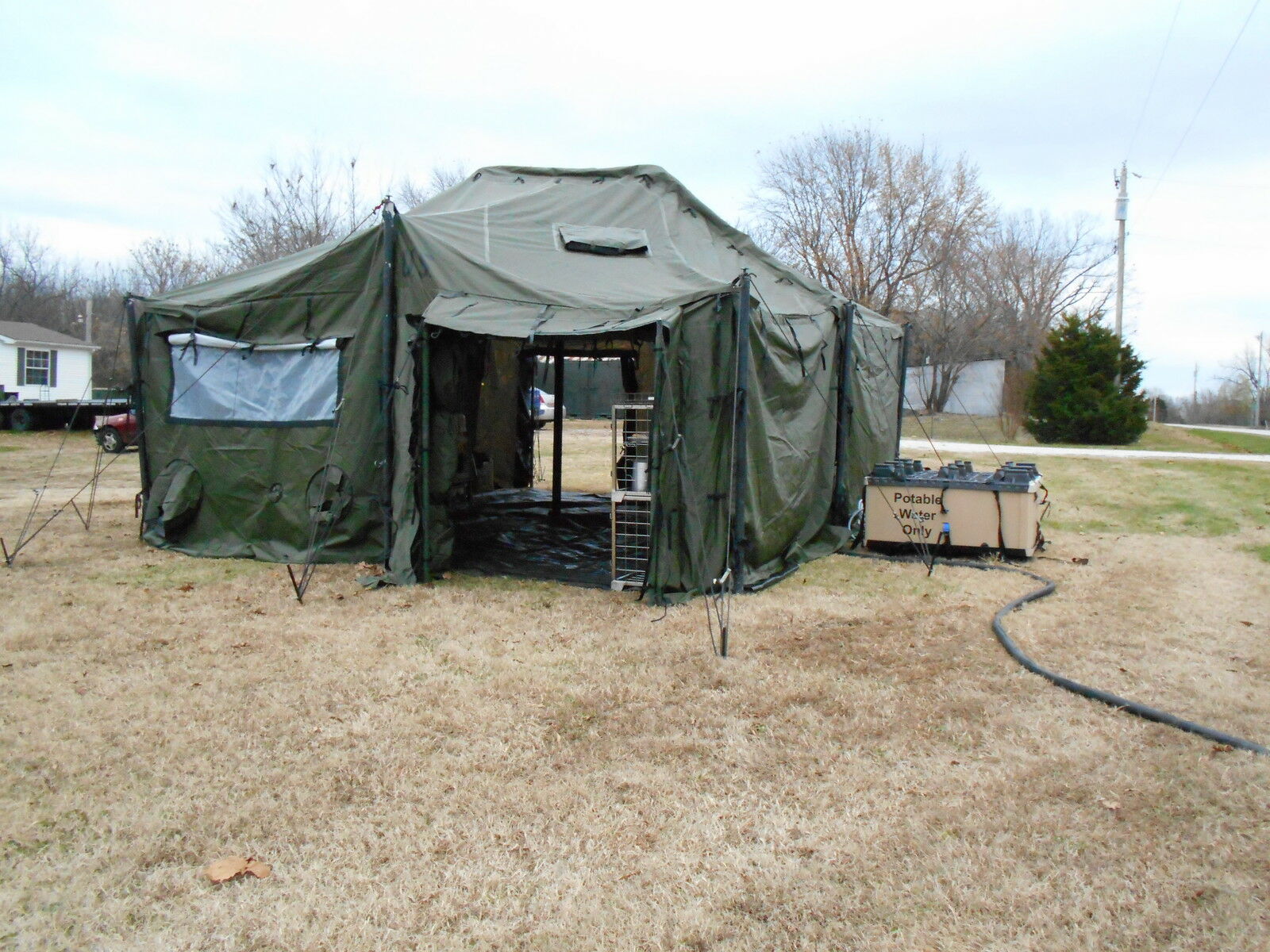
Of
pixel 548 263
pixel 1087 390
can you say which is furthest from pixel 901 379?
pixel 1087 390

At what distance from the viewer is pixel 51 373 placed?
26.9 m

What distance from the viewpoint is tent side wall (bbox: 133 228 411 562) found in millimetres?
6098

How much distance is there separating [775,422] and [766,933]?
4.19 metres

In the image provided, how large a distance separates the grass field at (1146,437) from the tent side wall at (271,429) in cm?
1135

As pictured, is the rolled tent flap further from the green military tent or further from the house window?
the house window

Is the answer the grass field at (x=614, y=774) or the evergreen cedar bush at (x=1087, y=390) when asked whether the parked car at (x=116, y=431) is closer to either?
the grass field at (x=614, y=774)

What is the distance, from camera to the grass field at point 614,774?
2.36 metres

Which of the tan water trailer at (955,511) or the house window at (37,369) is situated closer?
the tan water trailer at (955,511)

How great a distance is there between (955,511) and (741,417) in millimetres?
2481

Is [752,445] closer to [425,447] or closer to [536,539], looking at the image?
[425,447]

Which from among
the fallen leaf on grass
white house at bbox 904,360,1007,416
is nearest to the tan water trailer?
the fallen leaf on grass

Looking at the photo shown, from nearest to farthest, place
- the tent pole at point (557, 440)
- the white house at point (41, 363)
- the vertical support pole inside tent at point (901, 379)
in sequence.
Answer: the tent pole at point (557, 440)
the vertical support pole inside tent at point (901, 379)
the white house at point (41, 363)

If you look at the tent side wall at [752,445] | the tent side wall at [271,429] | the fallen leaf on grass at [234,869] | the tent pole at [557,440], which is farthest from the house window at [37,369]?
the fallen leaf on grass at [234,869]

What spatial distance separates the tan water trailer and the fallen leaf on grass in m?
5.50
